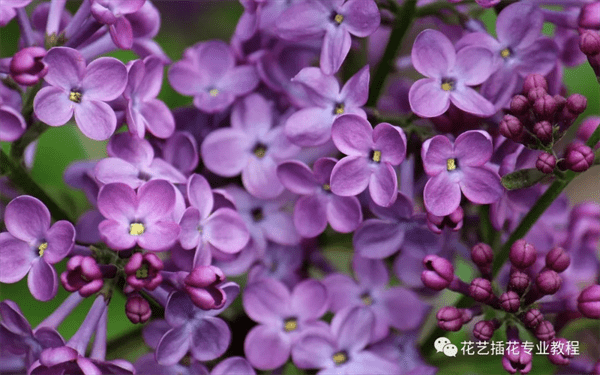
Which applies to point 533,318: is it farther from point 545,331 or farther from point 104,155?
point 104,155

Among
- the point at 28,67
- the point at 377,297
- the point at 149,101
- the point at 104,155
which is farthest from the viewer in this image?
the point at 104,155

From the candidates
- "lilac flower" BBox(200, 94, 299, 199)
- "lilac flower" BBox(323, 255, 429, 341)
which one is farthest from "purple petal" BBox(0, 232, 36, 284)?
"lilac flower" BBox(323, 255, 429, 341)

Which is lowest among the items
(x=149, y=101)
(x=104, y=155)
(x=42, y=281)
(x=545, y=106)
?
(x=104, y=155)

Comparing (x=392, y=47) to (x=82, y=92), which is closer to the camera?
(x=82, y=92)

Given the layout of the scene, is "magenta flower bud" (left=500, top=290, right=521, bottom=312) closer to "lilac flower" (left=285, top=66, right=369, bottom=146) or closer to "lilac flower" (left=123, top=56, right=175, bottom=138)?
"lilac flower" (left=285, top=66, right=369, bottom=146)

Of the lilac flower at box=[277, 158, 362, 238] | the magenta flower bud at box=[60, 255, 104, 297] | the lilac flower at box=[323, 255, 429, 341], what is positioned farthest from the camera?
the lilac flower at box=[323, 255, 429, 341]

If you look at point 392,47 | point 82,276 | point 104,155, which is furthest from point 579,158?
point 104,155

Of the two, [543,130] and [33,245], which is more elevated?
[543,130]
